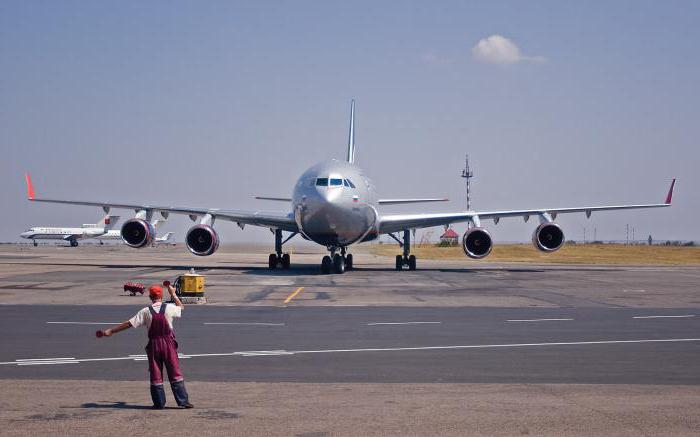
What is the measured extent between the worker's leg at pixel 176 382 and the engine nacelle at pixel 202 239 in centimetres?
3243

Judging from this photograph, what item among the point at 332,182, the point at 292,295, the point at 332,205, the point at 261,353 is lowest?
the point at 261,353

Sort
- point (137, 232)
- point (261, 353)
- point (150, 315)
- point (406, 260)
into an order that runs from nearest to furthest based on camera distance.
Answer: point (150, 315)
point (261, 353)
point (137, 232)
point (406, 260)

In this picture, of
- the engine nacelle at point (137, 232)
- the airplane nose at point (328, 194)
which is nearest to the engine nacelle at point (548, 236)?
the airplane nose at point (328, 194)

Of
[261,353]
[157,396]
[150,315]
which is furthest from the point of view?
[261,353]

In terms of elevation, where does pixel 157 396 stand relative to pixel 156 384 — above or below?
below

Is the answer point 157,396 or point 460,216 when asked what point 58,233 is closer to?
point 460,216

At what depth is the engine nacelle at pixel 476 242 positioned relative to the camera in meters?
43.0

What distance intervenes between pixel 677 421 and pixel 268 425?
14.6 feet

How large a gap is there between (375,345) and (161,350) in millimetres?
6437

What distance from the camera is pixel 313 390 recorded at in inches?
439

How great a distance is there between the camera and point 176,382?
10.0m

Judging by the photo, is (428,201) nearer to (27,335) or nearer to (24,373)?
(27,335)

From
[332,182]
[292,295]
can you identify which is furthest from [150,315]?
[332,182]

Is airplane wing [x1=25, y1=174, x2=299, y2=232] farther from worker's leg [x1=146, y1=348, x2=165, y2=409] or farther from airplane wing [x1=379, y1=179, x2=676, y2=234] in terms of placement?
worker's leg [x1=146, y1=348, x2=165, y2=409]
